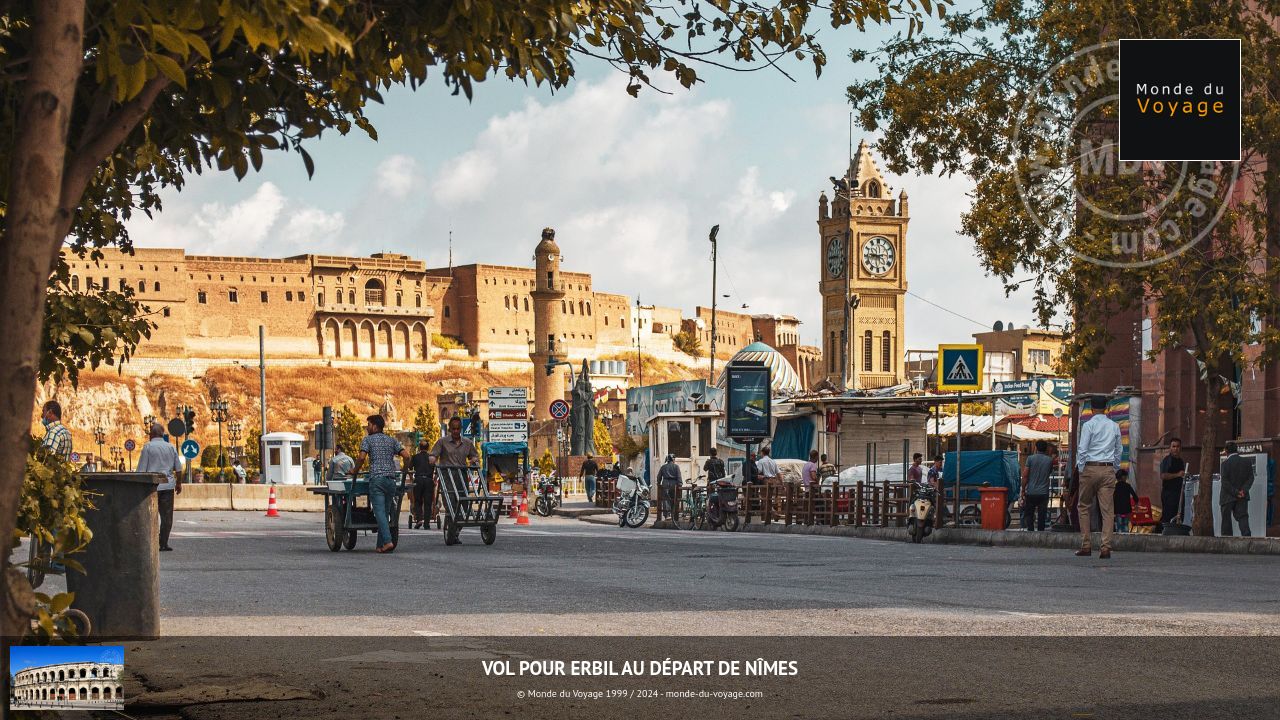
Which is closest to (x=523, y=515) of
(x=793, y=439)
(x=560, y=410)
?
(x=793, y=439)

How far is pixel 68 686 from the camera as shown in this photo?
218 inches

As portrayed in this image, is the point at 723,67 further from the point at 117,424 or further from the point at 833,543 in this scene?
the point at 117,424

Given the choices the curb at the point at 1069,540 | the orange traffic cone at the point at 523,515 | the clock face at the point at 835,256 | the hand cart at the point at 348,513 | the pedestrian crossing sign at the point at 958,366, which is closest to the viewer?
the curb at the point at 1069,540

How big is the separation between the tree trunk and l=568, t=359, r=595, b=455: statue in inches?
2271

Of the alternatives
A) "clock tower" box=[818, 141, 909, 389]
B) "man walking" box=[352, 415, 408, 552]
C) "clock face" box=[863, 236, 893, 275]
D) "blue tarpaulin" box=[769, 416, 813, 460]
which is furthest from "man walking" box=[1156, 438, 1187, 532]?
"clock face" box=[863, 236, 893, 275]

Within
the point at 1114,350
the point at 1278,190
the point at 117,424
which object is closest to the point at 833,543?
the point at 1278,190

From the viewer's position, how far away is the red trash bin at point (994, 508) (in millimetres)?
25250

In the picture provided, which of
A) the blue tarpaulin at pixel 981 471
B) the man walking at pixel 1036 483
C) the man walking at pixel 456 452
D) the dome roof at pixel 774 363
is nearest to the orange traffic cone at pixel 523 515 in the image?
the blue tarpaulin at pixel 981 471

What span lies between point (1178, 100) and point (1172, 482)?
543cm

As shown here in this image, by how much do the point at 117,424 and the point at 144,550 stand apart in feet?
471

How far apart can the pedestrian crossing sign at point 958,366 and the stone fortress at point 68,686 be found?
1827 centimetres

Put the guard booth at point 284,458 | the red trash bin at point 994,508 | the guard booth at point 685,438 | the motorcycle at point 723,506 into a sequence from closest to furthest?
the red trash bin at point 994,508 < the motorcycle at point 723,506 < the guard booth at point 685,438 < the guard booth at point 284,458

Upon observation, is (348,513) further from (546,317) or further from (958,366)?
(546,317)

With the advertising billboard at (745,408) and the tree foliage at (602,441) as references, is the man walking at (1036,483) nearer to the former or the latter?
the advertising billboard at (745,408)
